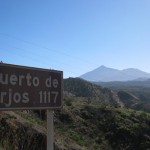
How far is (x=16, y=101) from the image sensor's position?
324 centimetres

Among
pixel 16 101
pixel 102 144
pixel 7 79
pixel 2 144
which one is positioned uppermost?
pixel 7 79

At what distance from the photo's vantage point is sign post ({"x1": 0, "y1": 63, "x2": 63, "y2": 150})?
316 centimetres

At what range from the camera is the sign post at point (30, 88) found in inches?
124

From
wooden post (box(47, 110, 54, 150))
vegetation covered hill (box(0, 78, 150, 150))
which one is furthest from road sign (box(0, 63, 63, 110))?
vegetation covered hill (box(0, 78, 150, 150))

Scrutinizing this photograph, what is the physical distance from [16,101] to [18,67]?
1.17ft

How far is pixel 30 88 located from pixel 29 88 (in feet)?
0.04

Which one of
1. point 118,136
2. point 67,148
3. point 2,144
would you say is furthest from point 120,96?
point 2,144

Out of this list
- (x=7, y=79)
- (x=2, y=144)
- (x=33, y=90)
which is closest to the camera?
(x=7, y=79)

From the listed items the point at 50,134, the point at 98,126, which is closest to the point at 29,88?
the point at 50,134

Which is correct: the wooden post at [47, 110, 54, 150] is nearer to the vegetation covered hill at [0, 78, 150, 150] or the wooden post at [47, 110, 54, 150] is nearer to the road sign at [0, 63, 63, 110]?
the road sign at [0, 63, 63, 110]

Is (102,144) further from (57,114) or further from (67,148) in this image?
(67,148)

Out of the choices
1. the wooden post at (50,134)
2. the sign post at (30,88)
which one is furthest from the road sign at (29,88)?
the wooden post at (50,134)

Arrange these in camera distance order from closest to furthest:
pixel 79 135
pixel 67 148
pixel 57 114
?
1. pixel 67 148
2. pixel 79 135
3. pixel 57 114

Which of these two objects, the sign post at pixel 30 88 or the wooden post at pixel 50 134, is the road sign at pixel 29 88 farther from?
the wooden post at pixel 50 134
